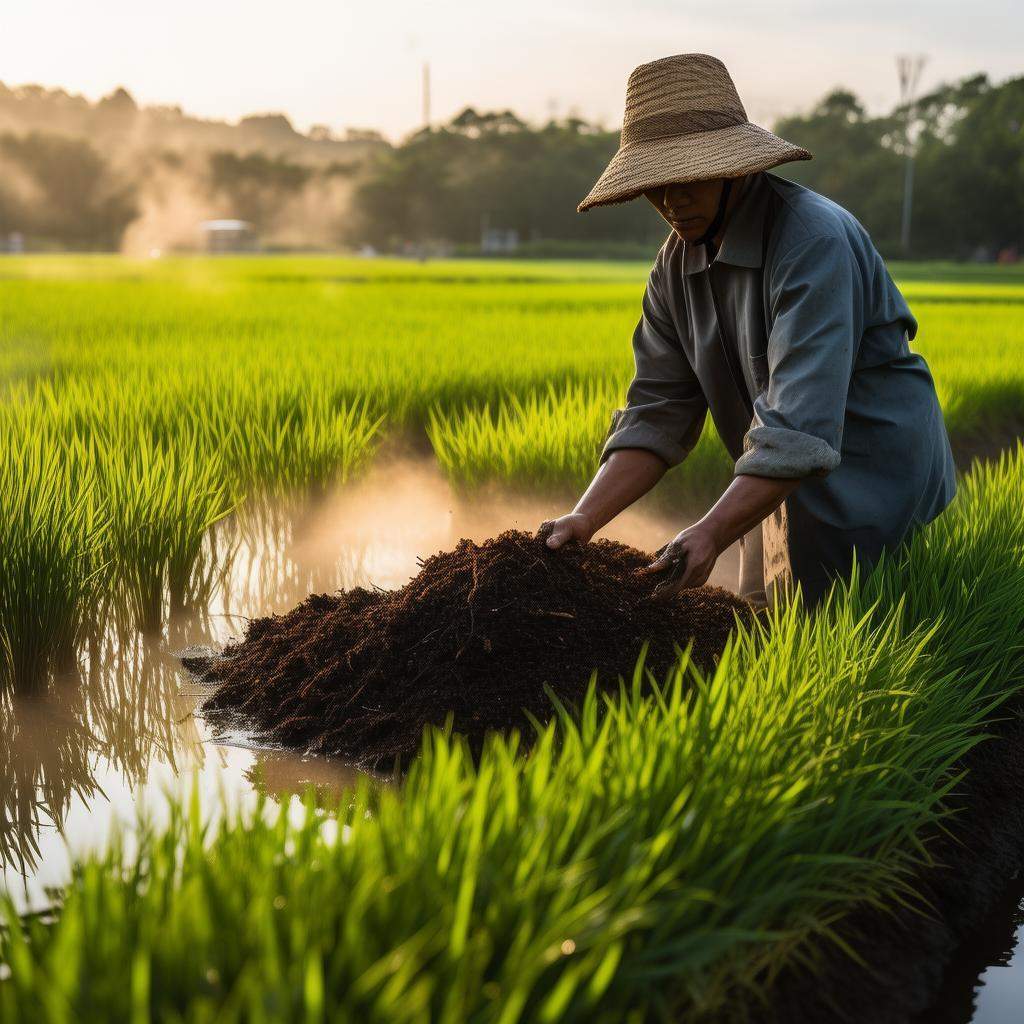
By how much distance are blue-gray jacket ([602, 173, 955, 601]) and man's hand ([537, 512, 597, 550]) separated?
258 mm

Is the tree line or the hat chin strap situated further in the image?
the tree line

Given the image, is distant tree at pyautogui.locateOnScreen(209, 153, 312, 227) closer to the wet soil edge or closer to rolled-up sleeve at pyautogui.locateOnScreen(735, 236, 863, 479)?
rolled-up sleeve at pyautogui.locateOnScreen(735, 236, 863, 479)

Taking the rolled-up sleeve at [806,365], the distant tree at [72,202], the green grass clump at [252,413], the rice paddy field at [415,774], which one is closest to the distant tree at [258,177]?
the distant tree at [72,202]

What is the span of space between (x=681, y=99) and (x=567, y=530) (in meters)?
0.86

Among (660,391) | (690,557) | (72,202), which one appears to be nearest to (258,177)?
(72,202)

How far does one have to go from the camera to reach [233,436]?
4105 mm

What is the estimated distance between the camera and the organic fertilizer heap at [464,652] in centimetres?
219

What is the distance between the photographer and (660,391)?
9.05ft

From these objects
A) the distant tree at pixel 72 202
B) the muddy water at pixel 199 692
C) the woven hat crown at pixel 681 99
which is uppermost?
the distant tree at pixel 72 202

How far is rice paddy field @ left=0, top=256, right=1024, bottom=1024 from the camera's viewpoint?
1051mm

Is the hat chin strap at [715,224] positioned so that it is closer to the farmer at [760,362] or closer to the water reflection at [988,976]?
the farmer at [760,362]

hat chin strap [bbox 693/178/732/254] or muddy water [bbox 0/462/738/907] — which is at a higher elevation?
hat chin strap [bbox 693/178/732/254]

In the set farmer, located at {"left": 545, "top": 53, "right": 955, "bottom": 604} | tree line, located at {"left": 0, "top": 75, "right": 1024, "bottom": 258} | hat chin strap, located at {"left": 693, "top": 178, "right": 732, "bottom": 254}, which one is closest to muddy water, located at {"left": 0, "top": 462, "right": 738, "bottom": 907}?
farmer, located at {"left": 545, "top": 53, "right": 955, "bottom": 604}

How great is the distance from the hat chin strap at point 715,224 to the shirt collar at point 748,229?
2cm
